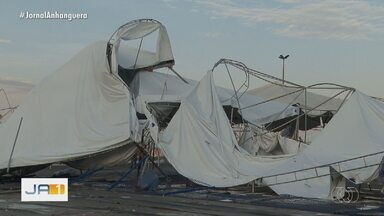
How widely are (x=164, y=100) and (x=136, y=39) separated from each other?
9.35ft

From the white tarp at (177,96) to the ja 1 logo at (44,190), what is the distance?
5.80m

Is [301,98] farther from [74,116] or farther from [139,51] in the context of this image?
[74,116]

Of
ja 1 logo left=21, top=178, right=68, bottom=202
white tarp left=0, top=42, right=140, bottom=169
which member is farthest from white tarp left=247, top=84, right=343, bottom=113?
ja 1 logo left=21, top=178, right=68, bottom=202

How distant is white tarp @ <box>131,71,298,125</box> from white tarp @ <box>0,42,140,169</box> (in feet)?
4.36

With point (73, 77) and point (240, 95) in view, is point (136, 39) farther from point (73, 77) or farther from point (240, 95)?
point (240, 95)

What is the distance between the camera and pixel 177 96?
75.8 feet

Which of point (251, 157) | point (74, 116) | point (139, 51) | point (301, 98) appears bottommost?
point (251, 157)

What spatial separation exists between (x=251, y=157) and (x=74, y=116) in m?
7.10

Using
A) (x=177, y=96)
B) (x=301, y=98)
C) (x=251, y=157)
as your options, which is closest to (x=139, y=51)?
(x=177, y=96)

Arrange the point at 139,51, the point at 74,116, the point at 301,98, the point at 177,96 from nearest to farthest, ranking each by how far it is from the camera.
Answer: the point at 74,116
the point at 177,96
the point at 139,51
the point at 301,98

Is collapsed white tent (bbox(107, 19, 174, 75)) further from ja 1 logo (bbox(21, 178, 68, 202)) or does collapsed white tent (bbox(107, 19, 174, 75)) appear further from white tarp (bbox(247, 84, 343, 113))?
white tarp (bbox(247, 84, 343, 113))

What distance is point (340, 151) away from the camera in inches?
703

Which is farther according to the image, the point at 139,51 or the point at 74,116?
the point at 139,51

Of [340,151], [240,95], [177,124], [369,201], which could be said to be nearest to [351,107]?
[340,151]
